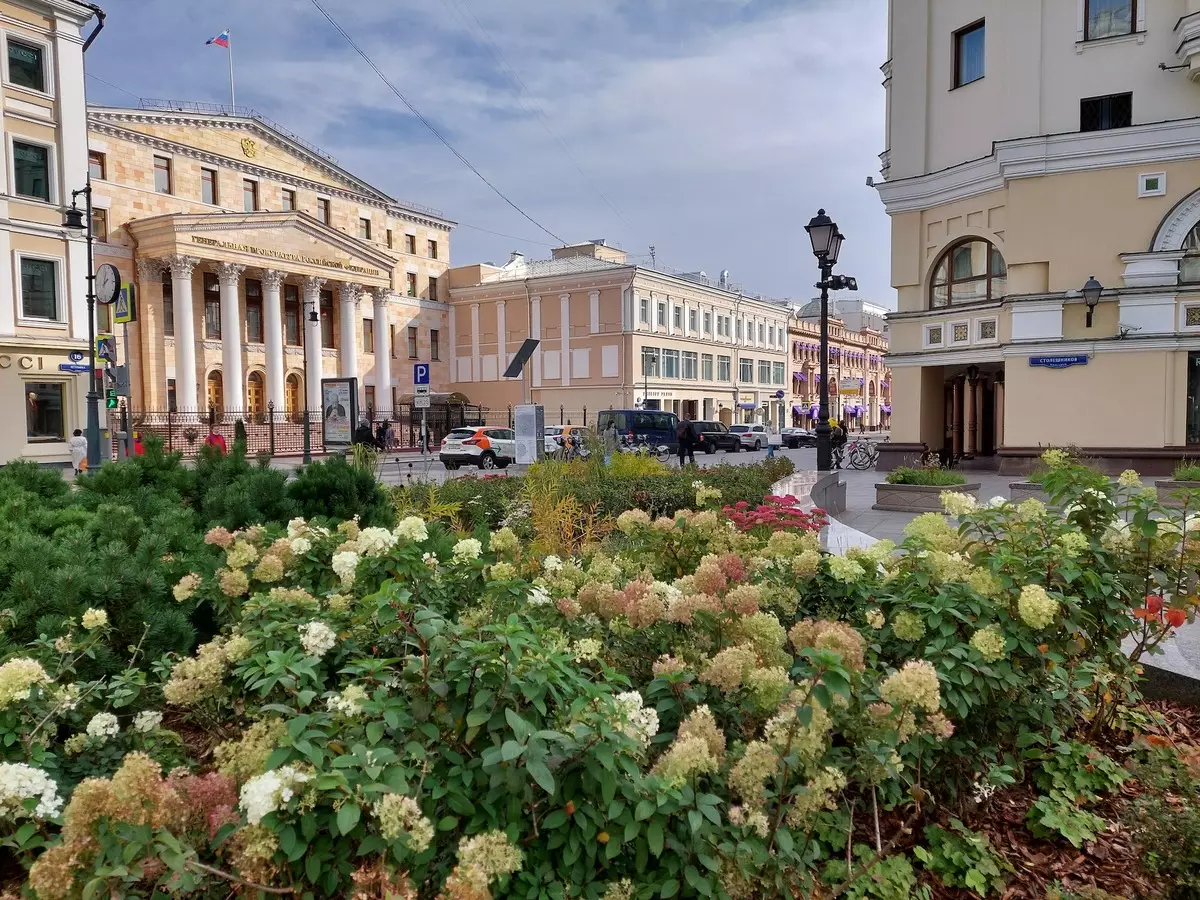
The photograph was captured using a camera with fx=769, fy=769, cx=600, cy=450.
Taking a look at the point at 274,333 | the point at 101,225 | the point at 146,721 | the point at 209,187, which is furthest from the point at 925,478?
the point at 209,187

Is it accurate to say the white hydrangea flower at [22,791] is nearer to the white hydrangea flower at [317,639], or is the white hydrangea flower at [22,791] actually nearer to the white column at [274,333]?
the white hydrangea flower at [317,639]

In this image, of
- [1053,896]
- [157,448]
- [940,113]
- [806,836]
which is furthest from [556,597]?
[940,113]

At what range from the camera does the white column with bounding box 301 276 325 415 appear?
44.9 metres

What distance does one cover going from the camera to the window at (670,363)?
54.8m

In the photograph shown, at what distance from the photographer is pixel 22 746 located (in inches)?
89.5

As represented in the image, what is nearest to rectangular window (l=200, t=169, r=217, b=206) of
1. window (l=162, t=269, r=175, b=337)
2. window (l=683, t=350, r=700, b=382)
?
window (l=162, t=269, r=175, b=337)

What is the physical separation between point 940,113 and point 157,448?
20134 millimetres

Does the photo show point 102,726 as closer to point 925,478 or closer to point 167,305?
point 925,478

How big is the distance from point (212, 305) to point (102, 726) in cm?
4693

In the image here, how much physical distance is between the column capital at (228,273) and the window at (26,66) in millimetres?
13537

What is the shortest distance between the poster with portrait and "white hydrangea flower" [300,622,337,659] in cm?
1891

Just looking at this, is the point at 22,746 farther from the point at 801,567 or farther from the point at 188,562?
the point at 801,567

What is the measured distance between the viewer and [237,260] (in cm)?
4103

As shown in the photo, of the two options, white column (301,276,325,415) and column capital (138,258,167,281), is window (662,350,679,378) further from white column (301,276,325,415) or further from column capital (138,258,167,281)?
column capital (138,258,167,281)
